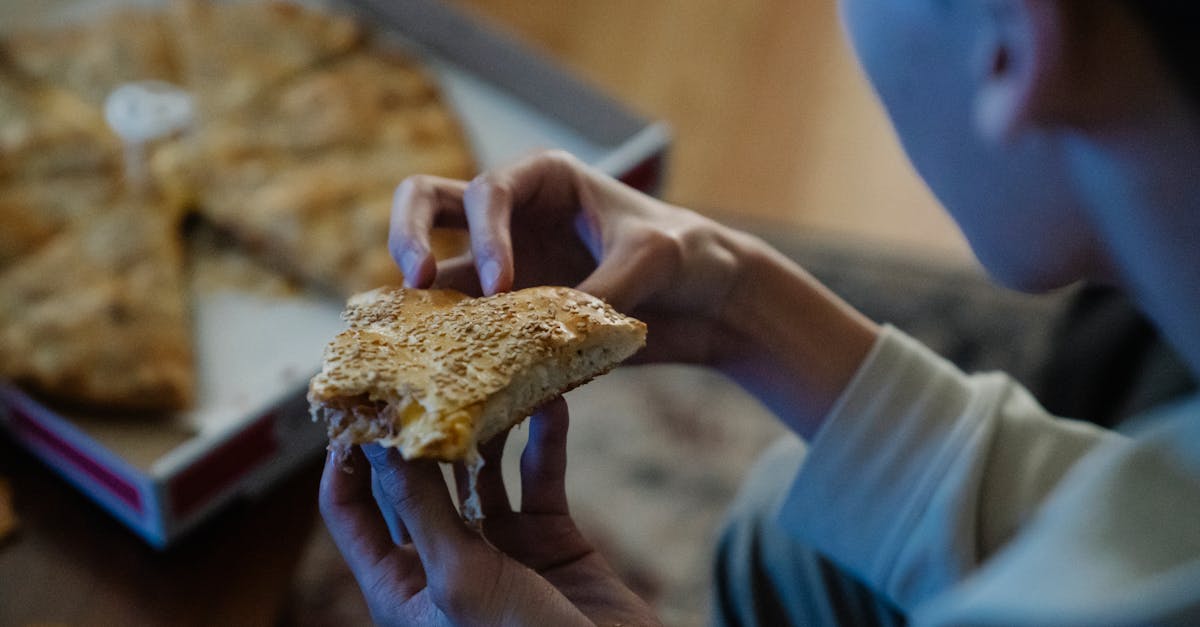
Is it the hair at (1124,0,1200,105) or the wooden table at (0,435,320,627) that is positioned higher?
the hair at (1124,0,1200,105)

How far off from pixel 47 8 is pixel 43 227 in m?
0.43

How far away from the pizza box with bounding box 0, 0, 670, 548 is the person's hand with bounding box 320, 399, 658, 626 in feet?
0.66

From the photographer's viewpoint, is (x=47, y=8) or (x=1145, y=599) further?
(x=47, y=8)

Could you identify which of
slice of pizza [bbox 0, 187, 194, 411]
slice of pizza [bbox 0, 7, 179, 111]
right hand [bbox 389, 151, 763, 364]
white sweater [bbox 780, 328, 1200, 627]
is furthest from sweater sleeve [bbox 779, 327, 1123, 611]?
slice of pizza [bbox 0, 7, 179, 111]

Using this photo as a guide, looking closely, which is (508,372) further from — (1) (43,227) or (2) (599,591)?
(1) (43,227)

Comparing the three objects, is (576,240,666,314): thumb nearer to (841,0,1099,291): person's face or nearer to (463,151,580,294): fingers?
(463,151,580,294): fingers

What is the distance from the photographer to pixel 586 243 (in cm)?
79

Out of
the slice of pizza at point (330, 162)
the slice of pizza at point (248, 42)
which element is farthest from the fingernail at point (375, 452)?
the slice of pizza at point (248, 42)

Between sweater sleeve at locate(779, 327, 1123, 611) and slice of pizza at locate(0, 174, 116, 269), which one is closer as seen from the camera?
sweater sleeve at locate(779, 327, 1123, 611)

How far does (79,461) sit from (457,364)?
0.46 m

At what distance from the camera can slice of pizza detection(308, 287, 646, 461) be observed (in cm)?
55

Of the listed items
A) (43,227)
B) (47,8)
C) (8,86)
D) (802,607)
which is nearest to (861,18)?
(802,607)

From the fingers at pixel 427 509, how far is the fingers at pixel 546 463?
10 cm

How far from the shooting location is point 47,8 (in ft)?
4.36
